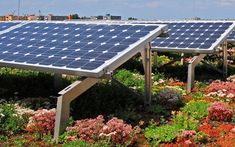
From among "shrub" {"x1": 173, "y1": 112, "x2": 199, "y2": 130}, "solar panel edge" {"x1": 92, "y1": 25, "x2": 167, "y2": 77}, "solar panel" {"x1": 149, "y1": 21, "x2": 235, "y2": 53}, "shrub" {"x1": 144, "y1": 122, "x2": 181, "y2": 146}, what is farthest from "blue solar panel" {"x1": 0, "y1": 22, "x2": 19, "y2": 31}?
"shrub" {"x1": 144, "y1": 122, "x2": 181, "y2": 146}

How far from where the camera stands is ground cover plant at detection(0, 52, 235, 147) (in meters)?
10.2

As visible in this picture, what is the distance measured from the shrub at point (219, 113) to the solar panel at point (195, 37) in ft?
16.2

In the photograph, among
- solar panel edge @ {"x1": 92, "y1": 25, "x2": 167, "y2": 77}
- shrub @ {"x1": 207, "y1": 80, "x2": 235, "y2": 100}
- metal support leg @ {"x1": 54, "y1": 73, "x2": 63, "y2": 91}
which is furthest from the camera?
metal support leg @ {"x1": 54, "y1": 73, "x2": 63, "y2": 91}

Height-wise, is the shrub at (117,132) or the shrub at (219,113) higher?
the shrub at (117,132)

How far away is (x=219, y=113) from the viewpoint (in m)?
12.4

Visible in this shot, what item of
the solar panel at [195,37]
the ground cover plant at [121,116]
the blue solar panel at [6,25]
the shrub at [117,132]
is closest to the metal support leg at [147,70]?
the ground cover plant at [121,116]

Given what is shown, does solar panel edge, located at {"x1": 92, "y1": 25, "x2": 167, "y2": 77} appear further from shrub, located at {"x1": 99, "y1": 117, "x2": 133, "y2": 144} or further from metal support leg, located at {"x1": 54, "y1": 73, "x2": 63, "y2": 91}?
metal support leg, located at {"x1": 54, "y1": 73, "x2": 63, "y2": 91}

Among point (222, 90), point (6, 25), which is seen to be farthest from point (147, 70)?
point (6, 25)

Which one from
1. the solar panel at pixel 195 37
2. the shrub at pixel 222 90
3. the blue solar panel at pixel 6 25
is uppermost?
the blue solar panel at pixel 6 25

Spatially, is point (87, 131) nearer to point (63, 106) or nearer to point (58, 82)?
point (63, 106)

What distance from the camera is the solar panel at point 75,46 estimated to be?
36.8 ft

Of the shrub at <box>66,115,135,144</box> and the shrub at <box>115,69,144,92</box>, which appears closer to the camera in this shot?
the shrub at <box>66,115,135,144</box>

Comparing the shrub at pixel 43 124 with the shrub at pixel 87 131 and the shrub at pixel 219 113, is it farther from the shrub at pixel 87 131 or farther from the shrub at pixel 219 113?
the shrub at pixel 219 113

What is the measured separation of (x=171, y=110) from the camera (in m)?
13.5
